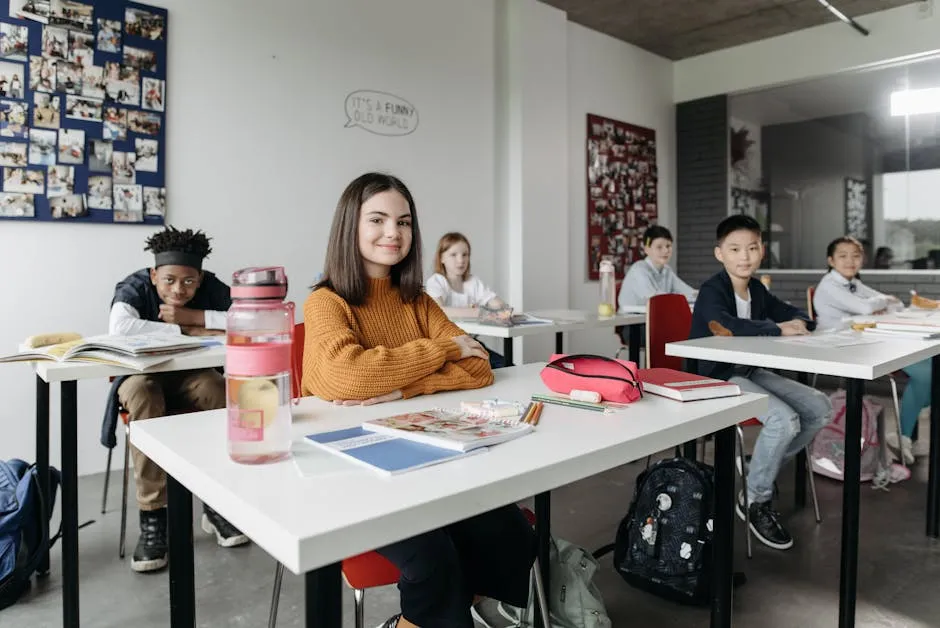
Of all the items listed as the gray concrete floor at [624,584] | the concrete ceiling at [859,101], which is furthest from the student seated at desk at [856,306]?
the concrete ceiling at [859,101]

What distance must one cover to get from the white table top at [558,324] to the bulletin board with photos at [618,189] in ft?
7.71

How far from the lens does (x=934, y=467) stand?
7.81 feet

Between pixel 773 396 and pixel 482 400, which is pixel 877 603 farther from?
Result: pixel 482 400

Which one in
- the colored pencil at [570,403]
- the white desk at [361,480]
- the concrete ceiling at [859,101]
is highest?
the concrete ceiling at [859,101]

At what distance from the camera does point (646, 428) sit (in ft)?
3.49

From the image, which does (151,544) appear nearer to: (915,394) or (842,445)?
(842,445)

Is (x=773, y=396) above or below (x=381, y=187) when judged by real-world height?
below

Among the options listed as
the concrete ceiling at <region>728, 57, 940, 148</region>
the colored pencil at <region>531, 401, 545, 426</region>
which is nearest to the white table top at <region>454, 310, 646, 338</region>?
the colored pencil at <region>531, 401, 545, 426</region>

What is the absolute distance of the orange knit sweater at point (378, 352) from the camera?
1265 mm

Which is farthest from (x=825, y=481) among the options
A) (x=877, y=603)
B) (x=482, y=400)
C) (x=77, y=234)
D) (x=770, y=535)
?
(x=77, y=234)

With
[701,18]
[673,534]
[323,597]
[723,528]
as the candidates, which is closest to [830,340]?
[673,534]

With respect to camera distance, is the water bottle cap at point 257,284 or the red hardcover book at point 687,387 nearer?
the water bottle cap at point 257,284

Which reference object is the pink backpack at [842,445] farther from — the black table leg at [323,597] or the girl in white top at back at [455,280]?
the black table leg at [323,597]

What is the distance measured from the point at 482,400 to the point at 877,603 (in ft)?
4.69
